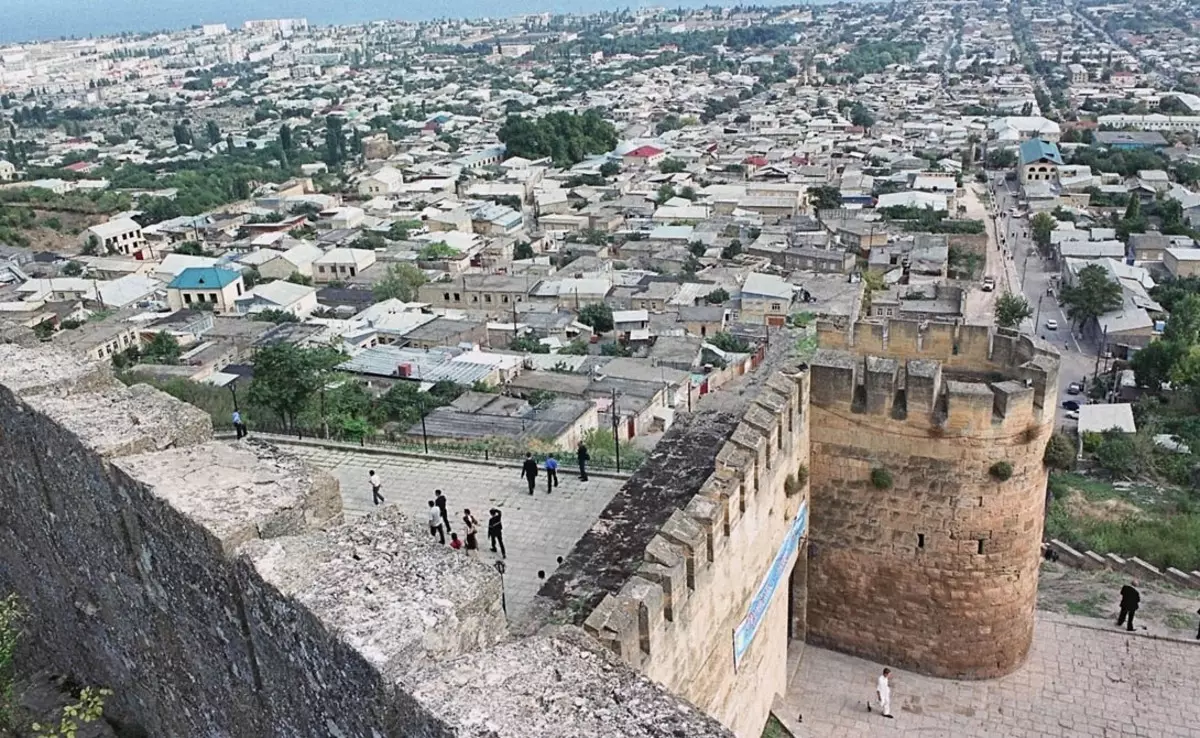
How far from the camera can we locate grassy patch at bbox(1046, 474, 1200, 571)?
1718 cm

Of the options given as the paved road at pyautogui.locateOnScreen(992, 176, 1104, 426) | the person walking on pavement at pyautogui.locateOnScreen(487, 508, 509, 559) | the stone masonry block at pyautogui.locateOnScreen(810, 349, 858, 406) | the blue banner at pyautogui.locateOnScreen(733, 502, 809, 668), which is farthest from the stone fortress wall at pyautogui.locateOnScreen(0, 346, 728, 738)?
the paved road at pyautogui.locateOnScreen(992, 176, 1104, 426)

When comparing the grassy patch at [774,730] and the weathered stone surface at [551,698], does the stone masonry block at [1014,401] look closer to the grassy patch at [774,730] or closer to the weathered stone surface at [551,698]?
the grassy patch at [774,730]

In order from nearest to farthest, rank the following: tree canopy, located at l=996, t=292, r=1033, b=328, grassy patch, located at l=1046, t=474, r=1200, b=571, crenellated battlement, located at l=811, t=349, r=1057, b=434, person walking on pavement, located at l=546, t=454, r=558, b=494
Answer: crenellated battlement, located at l=811, t=349, r=1057, b=434
person walking on pavement, located at l=546, t=454, r=558, b=494
grassy patch, located at l=1046, t=474, r=1200, b=571
tree canopy, located at l=996, t=292, r=1033, b=328

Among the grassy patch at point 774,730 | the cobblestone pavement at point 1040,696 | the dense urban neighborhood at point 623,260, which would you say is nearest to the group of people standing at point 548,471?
the dense urban neighborhood at point 623,260

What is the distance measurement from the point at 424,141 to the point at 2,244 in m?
46.5

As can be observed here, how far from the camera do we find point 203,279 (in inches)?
1868

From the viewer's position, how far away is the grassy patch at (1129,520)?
56.4 feet

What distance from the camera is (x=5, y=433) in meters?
7.90

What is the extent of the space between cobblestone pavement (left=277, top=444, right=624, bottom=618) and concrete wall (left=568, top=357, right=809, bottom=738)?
5.45 ft

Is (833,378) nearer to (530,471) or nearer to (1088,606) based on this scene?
(530,471)

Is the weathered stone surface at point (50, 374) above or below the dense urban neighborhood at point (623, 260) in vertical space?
above

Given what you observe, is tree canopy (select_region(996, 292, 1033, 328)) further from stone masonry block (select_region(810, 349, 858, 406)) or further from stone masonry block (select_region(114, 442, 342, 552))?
stone masonry block (select_region(114, 442, 342, 552))

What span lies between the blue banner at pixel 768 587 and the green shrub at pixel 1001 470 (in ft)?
7.15

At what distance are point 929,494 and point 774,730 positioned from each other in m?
3.26
